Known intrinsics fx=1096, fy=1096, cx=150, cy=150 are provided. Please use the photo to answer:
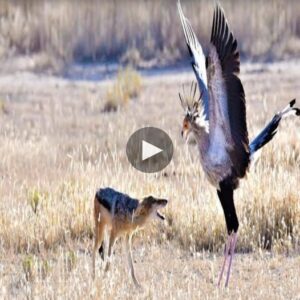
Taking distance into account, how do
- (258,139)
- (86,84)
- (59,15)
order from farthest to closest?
(59,15), (86,84), (258,139)

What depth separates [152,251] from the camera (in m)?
8.59

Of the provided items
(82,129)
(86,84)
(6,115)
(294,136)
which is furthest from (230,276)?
(86,84)

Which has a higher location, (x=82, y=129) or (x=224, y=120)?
(x=224, y=120)

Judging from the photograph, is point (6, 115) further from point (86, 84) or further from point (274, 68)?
point (274, 68)

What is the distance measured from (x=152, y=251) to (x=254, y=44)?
1230 cm

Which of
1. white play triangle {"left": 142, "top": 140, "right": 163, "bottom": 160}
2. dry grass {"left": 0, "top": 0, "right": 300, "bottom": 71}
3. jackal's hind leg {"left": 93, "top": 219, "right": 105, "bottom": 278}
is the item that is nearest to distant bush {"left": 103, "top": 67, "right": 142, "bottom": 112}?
dry grass {"left": 0, "top": 0, "right": 300, "bottom": 71}

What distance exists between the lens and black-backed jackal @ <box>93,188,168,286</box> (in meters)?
7.40

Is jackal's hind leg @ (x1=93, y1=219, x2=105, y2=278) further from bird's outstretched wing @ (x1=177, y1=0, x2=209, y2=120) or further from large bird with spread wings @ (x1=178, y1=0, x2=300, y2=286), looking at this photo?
bird's outstretched wing @ (x1=177, y1=0, x2=209, y2=120)

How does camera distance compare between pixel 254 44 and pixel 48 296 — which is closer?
pixel 48 296

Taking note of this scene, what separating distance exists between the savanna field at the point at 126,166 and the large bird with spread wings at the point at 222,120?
633 mm

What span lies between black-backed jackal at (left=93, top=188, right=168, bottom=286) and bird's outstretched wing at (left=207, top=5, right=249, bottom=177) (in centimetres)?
66
